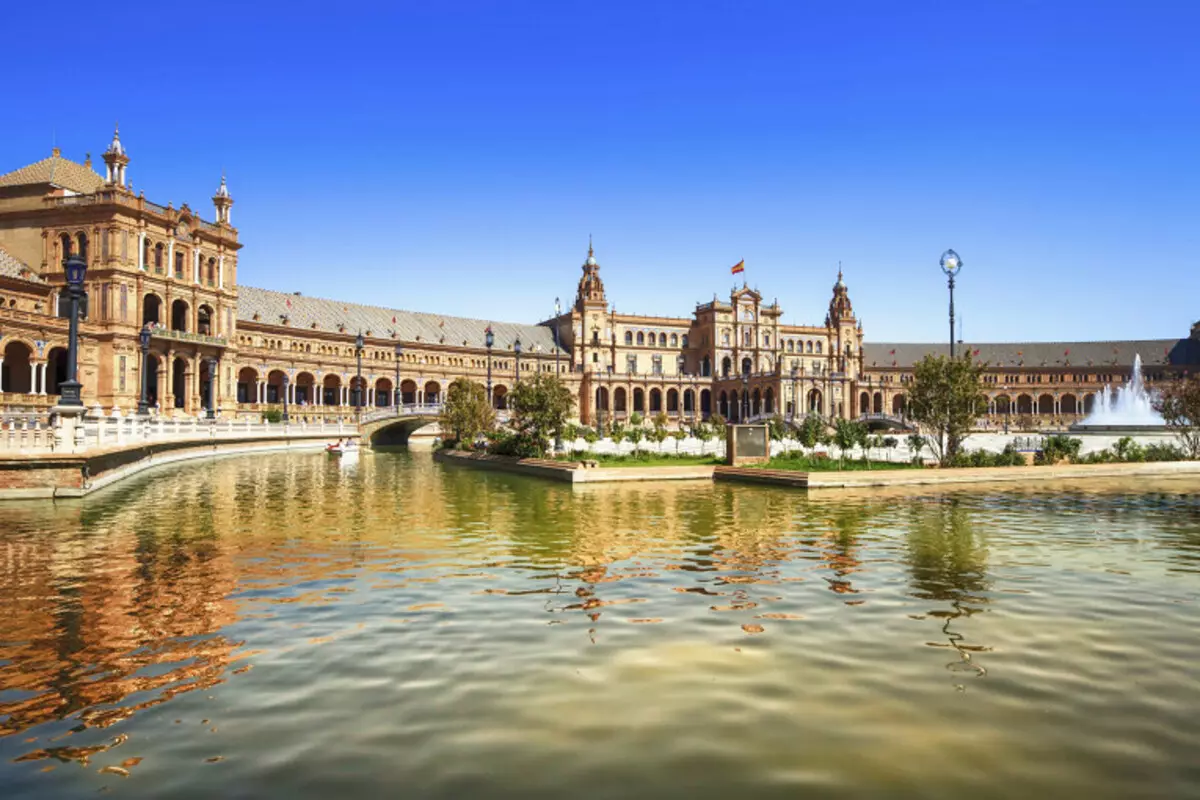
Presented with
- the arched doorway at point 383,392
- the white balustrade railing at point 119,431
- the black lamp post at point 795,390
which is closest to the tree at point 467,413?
the white balustrade railing at point 119,431

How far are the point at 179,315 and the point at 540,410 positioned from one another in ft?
150

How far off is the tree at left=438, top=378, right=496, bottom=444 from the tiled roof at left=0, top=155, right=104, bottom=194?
37.7m

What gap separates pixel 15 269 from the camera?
5775cm

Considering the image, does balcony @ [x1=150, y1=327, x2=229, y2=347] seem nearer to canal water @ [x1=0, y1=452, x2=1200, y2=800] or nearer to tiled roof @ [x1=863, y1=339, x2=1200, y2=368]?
canal water @ [x1=0, y1=452, x2=1200, y2=800]

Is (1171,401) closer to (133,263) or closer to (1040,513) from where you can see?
(1040,513)

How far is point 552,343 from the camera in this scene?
120 meters

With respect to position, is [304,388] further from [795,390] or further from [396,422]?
[795,390]

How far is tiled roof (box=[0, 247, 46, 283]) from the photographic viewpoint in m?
56.4

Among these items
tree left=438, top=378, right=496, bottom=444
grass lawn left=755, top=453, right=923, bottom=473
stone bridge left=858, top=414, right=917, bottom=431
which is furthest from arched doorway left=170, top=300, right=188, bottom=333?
stone bridge left=858, top=414, right=917, bottom=431

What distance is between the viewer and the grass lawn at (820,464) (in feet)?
99.2

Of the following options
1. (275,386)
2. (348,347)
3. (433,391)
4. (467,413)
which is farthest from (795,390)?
(467,413)

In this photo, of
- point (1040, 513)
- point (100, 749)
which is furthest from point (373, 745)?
point (1040, 513)

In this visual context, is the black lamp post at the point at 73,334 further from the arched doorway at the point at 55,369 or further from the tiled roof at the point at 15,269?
the tiled roof at the point at 15,269

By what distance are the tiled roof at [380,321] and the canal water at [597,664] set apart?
262 feet
